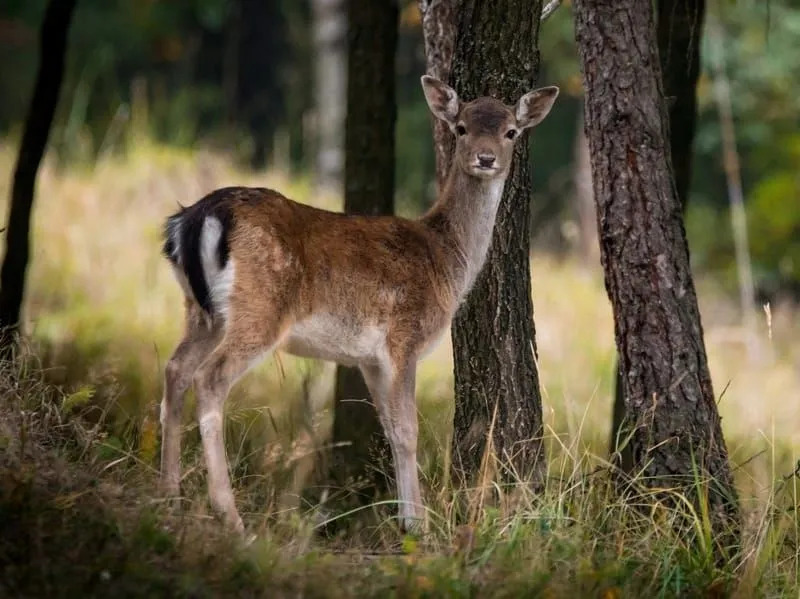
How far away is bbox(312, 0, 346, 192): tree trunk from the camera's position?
1562cm

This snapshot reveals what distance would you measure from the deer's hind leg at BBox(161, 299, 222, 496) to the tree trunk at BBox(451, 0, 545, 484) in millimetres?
1273

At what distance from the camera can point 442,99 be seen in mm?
7082

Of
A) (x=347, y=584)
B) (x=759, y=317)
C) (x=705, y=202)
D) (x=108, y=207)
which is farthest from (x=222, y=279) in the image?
(x=705, y=202)

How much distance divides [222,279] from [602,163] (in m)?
1.82

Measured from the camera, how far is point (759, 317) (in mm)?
16250

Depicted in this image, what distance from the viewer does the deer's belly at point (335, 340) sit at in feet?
21.5

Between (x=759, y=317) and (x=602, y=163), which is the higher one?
(x=602, y=163)

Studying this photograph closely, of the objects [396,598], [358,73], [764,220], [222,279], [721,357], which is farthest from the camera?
[764,220]

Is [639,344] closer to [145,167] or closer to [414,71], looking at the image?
[145,167]

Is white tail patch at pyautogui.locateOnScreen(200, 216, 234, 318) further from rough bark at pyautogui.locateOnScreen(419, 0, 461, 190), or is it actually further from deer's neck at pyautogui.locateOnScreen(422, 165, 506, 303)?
rough bark at pyautogui.locateOnScreen(419, 0, 461, 190)

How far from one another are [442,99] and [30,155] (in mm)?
2441

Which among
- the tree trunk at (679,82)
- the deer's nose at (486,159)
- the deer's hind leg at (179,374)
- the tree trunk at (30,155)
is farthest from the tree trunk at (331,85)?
the deer's hind leg at (179,374)

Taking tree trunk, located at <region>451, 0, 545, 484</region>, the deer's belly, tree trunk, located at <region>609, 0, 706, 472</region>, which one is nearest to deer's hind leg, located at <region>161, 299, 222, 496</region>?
the deer's belly

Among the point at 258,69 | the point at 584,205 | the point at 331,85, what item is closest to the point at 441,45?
the point at 331,85
